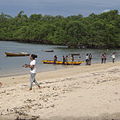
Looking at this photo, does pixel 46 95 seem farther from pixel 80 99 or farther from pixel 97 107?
pixel 97 107

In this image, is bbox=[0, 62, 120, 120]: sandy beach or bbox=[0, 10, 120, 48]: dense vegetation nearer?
bbox=[0, 62, 120, 120]: sandy beach

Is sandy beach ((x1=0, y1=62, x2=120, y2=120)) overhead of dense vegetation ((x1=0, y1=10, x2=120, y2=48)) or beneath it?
beneath

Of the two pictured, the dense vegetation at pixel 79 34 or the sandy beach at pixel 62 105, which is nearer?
the sandy beach at pixel 62 105

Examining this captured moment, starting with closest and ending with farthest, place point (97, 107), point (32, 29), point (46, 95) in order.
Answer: point (97, 107)
point (46, 95)
point (32, 29)

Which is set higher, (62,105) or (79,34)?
(79,34)

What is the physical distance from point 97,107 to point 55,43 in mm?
123604

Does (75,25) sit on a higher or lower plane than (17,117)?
higher

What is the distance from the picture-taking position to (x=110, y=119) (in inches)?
340

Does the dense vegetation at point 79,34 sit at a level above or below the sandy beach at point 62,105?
above

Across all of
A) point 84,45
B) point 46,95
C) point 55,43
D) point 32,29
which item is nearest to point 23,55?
point 46,95

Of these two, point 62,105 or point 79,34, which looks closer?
point 62,105

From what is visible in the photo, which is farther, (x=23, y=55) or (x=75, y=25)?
(x=75, y=25)

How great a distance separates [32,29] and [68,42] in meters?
45.5

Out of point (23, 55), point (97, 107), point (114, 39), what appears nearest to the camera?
point (97, 107)
